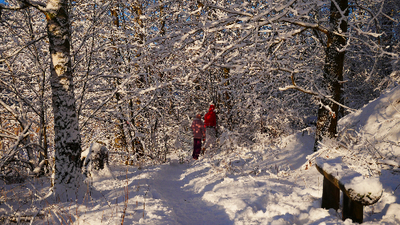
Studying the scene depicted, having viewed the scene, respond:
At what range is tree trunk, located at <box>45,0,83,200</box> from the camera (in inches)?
159

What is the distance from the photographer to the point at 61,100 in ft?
13.4

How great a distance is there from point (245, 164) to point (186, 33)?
4.10 metres

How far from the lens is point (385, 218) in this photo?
2.84 m

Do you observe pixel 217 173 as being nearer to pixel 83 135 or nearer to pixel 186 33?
pixel 186 33

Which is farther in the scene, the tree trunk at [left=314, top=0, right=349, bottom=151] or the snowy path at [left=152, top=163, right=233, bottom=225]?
the tree trunk at [left=314, top=0, right=349, bottom=151]

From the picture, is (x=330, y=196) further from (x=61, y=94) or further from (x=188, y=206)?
(x=61, y=94)

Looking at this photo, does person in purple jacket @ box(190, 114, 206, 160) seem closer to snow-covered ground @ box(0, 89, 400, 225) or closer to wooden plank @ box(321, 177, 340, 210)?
snow-covered ground @ box(0, 89, 400, 225)

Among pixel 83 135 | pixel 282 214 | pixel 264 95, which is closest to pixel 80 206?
pixel 282 214

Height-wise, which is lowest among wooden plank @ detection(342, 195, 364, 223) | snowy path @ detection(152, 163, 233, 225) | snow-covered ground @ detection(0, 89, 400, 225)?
snowy path @ detection(152, 163, 233, 225)

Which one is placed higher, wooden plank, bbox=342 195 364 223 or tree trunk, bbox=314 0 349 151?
tree trunk, bbox=314 0 349 151

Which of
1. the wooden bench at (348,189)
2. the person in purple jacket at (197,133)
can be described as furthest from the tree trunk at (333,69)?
the person in purple jacket at (197,133)

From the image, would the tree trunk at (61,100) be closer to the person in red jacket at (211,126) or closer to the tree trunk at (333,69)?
the tree trunk at (333,69)

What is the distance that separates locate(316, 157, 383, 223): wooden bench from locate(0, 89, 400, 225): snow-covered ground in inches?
4.9

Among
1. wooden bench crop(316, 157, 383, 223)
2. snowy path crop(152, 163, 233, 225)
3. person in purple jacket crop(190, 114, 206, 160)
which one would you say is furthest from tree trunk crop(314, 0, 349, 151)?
person in purple jacket crop(190, 114, 206, 160)
